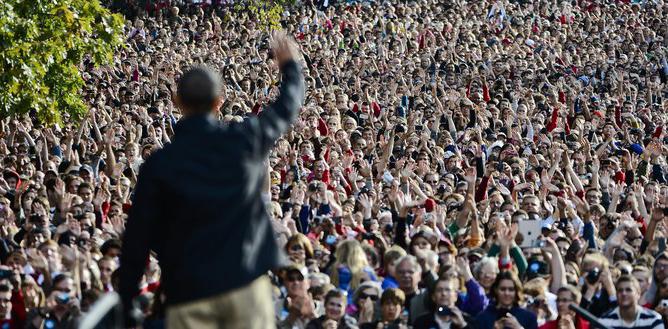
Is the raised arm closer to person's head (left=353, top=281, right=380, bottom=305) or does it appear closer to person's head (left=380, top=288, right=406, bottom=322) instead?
person's head (left=380, top=288, right=406, bottom=322)

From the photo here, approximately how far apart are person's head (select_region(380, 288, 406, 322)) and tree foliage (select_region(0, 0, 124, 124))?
33.2 feet

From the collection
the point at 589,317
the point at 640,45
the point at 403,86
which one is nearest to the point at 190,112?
the point at 589,317

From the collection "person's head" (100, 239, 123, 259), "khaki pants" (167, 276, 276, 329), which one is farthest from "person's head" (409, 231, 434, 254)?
"khaki pants" (167, 276, 276, 329)

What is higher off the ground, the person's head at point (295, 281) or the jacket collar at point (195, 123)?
the jacket collar at point (195, 123)

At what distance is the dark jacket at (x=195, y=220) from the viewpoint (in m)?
5.13

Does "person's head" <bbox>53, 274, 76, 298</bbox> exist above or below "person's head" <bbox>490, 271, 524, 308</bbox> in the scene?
above

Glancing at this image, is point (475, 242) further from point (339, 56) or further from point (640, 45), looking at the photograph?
point (640, 45)

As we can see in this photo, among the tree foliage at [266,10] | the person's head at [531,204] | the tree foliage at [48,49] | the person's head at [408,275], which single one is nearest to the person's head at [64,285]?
the person's head at [408,275]

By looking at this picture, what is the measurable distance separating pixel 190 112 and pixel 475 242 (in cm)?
831

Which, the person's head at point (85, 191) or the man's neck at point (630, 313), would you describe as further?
the person's head at point (85, 191)

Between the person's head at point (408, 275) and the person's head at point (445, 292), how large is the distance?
0.55m

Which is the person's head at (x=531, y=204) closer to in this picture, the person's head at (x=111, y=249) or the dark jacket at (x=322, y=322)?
the person's head at (x=111, y=249)

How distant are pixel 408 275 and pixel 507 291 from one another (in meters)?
0.79

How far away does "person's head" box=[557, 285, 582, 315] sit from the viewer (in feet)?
33.4
